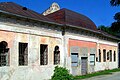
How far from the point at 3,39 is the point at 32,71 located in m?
3.64

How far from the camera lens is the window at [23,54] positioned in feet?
55.2

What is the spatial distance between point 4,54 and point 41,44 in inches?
158

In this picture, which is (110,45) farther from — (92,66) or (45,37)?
(45,37)

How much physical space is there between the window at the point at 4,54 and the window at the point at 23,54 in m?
1.40

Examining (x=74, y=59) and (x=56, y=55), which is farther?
(x=74, y=59)

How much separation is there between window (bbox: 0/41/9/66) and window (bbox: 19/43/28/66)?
1399 mm

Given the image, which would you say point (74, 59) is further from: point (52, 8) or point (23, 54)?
point (52, 8)

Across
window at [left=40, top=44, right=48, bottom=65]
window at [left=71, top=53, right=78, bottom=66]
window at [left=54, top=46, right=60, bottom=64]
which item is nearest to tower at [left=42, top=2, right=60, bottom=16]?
window at [left=71, top=53, right=78, bottom=66]

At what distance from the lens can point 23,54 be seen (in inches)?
674

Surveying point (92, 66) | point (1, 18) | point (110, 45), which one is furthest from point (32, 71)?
point (110, 45)

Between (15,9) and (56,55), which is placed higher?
(15,9)

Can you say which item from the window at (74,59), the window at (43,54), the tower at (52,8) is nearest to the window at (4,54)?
the window at (43,54)

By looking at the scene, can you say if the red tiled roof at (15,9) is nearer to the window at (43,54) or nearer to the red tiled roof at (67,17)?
the window at (43,54)

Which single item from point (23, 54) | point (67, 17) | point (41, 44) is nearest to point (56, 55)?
point (41, 44)
